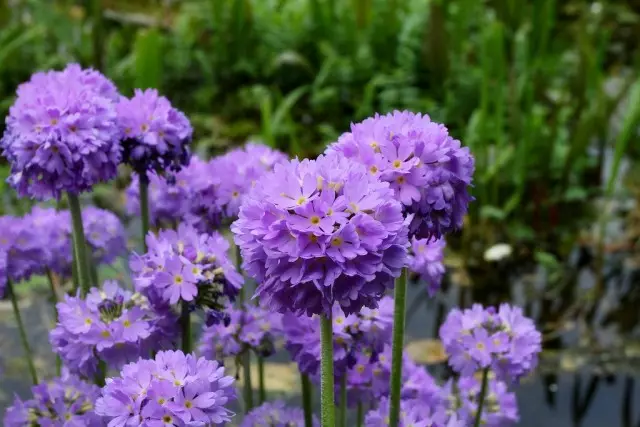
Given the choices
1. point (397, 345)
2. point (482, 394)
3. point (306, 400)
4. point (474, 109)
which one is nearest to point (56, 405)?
point (306, 400)

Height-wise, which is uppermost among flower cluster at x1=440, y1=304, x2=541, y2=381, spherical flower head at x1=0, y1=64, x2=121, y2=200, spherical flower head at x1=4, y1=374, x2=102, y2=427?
spherical flower head at x1=0, y1=64, x2=121, y2=200

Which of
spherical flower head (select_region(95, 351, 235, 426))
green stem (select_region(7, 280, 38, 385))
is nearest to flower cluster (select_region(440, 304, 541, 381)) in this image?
spherical flower head (select_region(95, 351, 235, 426))

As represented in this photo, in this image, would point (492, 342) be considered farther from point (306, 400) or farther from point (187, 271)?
point (187, 271)

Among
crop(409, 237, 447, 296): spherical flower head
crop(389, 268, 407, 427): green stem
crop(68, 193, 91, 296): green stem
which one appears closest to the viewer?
crop(389, 268, 407, 427): green stem

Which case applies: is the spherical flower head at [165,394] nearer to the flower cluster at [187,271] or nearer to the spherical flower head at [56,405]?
the flower cluster at [187,271]

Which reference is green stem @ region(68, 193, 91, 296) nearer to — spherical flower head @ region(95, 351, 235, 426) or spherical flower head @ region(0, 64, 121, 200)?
spherical flower head @ region(0, 64, 121, 200)

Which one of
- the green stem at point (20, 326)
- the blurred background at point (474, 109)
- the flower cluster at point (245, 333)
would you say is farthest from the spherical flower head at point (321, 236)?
the blurred background at point (474, 109)

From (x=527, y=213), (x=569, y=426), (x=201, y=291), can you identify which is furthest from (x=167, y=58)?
(x=201, y=291)
